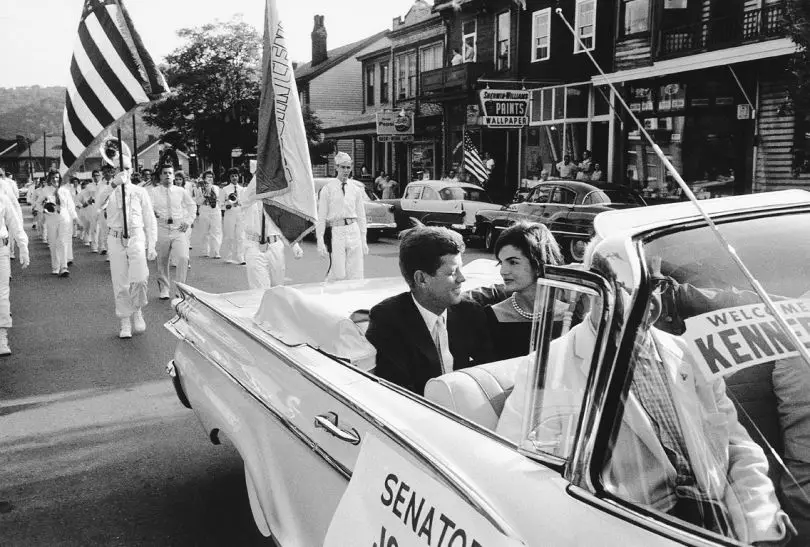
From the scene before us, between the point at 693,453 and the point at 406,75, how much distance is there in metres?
35.8

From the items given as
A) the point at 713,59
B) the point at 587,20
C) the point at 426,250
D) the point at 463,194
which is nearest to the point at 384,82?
the point at 587,20

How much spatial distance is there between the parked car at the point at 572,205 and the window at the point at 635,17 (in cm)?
867

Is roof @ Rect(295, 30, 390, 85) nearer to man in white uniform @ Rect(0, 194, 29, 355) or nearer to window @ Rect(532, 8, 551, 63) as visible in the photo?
window @ Rect(532, 8, 551, 63)

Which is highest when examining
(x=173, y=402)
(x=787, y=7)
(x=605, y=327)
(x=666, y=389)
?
(x=787, y=7)

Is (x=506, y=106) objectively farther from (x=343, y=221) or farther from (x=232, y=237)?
(x=343, y=221)

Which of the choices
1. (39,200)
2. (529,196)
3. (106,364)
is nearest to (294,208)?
(106,364)

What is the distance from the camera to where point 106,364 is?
704 centimetres

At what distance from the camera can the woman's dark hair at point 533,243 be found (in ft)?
12.7

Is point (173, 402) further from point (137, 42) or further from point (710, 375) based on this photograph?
point (710, 375)

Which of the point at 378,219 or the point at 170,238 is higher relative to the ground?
the point at 170,238

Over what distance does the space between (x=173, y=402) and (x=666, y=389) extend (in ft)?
15.6

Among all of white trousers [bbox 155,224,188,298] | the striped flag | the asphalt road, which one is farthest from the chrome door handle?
white trousers [bbox 155,224,188,298]

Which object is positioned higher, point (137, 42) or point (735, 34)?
point (735, 34)

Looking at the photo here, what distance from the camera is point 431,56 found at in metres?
34.2
